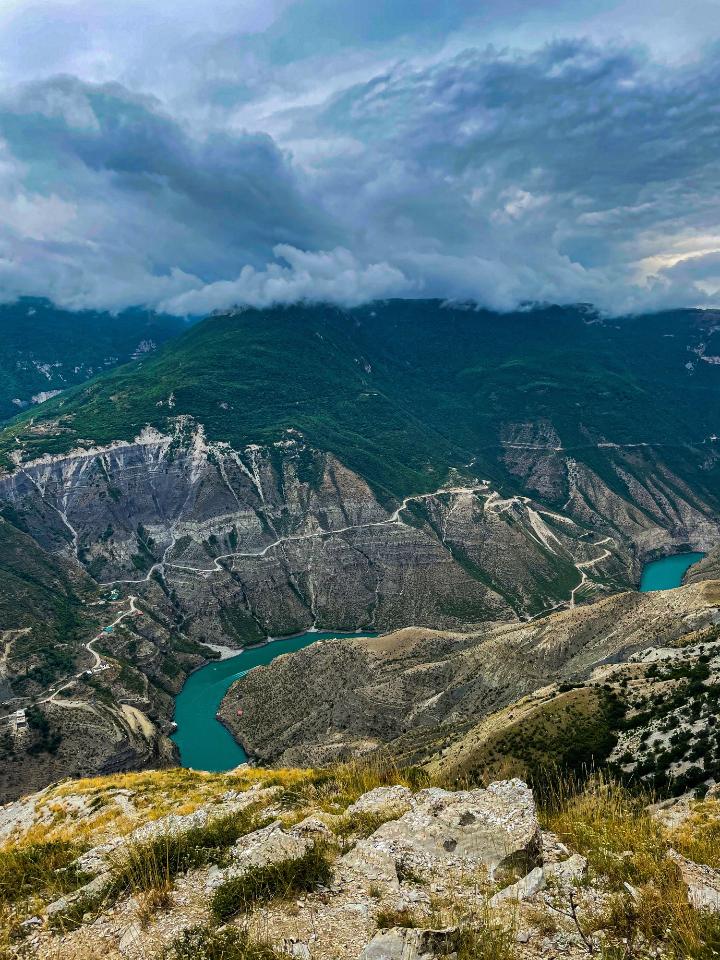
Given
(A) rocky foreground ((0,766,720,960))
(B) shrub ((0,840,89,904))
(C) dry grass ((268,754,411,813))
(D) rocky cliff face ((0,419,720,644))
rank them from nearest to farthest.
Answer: (A) rocky foreground ((0,766,720,960)), (B) shrub ((0,840,89,904)), (C) dry grass ((268,754,411,813)), (D) rocky cliff face ((0,419,720,644))

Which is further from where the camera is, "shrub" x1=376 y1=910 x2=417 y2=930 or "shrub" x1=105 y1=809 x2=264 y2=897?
"shrub" x1=105 y1=809 x2=264 y2=897

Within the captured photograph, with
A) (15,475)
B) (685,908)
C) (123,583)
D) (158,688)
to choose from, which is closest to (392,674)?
(158,688)

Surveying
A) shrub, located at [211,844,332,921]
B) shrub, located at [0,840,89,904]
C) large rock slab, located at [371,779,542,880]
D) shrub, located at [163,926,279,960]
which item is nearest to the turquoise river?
shrub, located at [0,840,89,904]

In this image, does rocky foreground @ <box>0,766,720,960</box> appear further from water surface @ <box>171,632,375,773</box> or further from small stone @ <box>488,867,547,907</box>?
water surface @ <box>171,632,375,773</box>

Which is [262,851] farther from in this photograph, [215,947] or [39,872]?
[39,872]

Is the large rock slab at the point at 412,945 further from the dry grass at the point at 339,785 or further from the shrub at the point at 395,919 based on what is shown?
the dry grass at the point at 339,785

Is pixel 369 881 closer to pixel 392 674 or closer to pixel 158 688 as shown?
pixel 392 674
